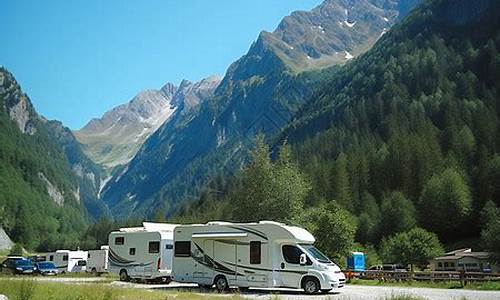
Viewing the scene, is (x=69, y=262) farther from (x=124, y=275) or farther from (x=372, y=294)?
(x=372, y=294)

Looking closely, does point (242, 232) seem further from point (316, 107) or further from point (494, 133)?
point (316, 107)

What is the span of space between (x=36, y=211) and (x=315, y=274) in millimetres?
176544

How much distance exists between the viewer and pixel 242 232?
1085 inches

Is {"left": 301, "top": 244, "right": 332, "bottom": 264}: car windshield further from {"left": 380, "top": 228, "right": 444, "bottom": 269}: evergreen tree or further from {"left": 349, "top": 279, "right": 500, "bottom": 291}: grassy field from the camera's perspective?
{"left": 380, "top": 228, "right": 444, "bottom": 269}: evergreen tree

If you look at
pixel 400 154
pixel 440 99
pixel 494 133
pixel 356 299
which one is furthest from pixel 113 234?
pixel 440 99

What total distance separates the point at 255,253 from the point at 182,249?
Answer: 491 centimetres

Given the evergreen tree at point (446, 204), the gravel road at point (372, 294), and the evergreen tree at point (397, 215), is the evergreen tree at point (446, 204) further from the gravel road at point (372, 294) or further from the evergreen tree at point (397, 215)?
the gravel road at point (372, 294)

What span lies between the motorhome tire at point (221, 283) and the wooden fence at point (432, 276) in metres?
13.1

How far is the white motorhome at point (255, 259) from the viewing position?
2580 cm

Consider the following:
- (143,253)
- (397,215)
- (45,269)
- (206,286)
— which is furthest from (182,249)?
(397,215)

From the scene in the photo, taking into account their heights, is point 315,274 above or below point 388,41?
below

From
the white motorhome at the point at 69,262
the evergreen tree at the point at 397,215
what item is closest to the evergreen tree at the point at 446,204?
the evergreen tree at the point at 397,215

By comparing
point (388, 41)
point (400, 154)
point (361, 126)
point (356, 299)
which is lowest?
Result: point (356, 299)

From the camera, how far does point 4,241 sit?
15100cm
